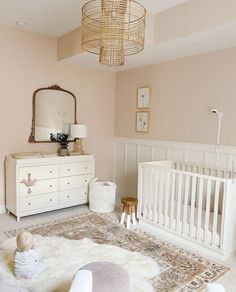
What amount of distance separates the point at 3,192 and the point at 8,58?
186 cm

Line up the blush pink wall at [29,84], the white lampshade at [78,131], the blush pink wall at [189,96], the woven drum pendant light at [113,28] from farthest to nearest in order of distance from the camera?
the white lampshade at [78,131] → the blush pink wall at [29,84] → the blush pink wall at [189,96] → the woven drum pendant light at [113,28]

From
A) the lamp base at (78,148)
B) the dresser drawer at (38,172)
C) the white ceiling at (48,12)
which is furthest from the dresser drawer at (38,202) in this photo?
the white ceiling at (48,12)

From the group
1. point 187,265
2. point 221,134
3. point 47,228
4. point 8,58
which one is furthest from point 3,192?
point 221,134

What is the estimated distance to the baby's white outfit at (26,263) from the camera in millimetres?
2068

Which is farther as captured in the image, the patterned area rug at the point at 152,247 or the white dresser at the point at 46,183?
the white dresser at the point at 46,183

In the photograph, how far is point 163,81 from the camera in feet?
12.9

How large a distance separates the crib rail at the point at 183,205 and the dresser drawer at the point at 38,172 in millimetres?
1225

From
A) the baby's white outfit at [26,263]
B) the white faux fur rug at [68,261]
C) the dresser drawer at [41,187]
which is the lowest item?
the white faux fur rug at [68,261]

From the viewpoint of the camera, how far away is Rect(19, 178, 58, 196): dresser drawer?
3461mm

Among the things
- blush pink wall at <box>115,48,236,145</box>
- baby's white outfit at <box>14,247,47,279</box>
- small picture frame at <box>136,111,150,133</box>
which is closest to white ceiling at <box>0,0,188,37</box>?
blush pink wall at <box>115,48,236,145</box>

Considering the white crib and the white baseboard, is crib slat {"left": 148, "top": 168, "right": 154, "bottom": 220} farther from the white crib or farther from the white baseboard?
the white baseboard

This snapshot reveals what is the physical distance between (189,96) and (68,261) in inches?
100

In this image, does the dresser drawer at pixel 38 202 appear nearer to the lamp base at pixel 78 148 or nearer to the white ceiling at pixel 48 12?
the lamp base at pixel 78 148

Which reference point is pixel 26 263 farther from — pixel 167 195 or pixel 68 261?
pixel 167 195
